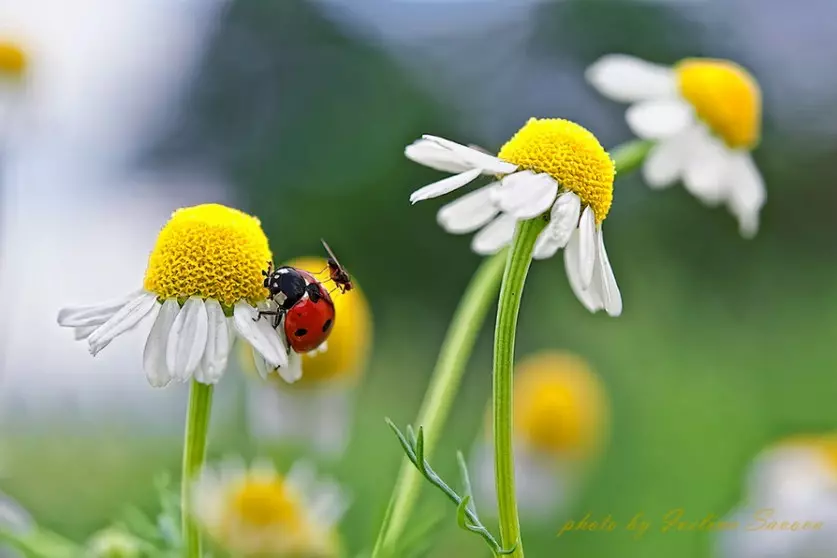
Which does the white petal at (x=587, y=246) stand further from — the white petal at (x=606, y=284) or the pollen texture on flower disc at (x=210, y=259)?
the pollen texture on flower disc at (x=210, y=259)

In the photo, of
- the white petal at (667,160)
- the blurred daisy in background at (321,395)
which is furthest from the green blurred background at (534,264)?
the white petal at (667,160)

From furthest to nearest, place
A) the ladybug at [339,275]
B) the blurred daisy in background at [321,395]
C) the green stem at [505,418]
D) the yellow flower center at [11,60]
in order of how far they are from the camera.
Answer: the yellow flower center at [11,60] → the blurred daisy in background at [321,395] → the ladybug at [339,275] → the green stem at [505,418]

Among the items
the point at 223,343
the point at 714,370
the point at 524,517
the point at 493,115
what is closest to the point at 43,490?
the point at 524,517

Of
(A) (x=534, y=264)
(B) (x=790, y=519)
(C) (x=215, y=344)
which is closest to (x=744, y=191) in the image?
(B) (x=790, y=519)

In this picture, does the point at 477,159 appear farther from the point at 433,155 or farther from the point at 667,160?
the point at 667,160

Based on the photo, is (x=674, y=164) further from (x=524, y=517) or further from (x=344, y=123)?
(x=344, y=123)

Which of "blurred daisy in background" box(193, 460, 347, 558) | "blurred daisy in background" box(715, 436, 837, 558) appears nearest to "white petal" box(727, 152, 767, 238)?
"blurred daisy in background" box(715, 436, 837, 558)

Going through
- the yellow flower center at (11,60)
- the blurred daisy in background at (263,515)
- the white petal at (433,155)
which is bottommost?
the blurred daisy in background at (263,515)
